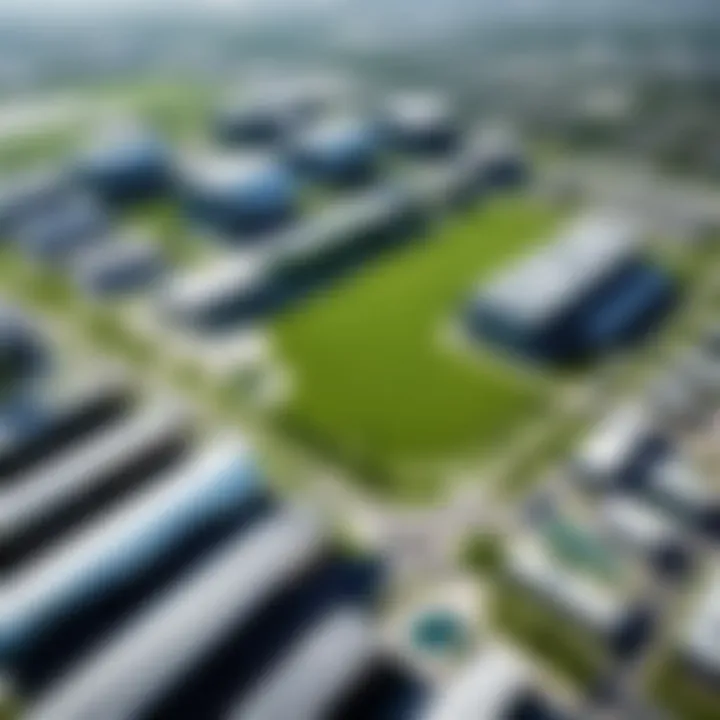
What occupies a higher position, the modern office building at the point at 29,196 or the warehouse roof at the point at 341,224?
the modern office building at the point at 29,196

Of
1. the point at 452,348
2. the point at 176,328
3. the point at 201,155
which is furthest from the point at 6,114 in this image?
the point at 452,348

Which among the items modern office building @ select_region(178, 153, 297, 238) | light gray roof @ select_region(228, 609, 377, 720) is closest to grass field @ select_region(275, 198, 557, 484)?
modern office building @ select_region(178, 153, 297, 238)

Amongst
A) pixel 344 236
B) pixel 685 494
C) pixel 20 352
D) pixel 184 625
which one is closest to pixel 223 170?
pixel 344 236

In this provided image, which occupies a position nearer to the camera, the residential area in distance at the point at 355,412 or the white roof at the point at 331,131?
the residential area in distance at the point at 355,412

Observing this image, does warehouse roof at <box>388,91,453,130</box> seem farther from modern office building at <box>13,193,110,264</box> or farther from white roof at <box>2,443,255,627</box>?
white roof at <box>2,443,255,627</box>

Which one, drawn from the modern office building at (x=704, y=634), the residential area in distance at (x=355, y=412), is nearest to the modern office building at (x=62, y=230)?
the residential area in distance at (x=355, y=412)

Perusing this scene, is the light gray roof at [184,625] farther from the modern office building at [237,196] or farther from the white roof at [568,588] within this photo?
the modern office building at [237,196]
